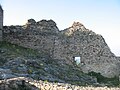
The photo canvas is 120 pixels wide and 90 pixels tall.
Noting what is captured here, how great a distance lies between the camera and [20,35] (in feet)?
99.8

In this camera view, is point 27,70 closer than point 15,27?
Yes

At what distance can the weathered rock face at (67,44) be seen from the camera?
99.5 ft

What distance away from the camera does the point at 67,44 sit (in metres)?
30.7

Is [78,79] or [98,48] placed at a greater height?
[98,48]

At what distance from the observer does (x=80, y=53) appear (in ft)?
101

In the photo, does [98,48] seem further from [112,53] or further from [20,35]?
[20,35]

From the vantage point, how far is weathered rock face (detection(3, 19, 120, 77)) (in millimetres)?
30312

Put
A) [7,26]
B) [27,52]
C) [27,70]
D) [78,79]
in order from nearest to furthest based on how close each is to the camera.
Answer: [27,70] < [78,79] < [27,52] < [7,26]

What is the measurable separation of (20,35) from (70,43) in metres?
4.07

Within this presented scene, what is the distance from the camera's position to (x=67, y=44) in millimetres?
30672

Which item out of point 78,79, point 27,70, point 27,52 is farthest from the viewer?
point 27,52

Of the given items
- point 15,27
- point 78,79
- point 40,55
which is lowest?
point 78,79

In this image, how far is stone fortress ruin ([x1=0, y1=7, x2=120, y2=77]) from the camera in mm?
30297

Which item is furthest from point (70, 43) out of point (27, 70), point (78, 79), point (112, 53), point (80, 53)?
point (27, 70)
